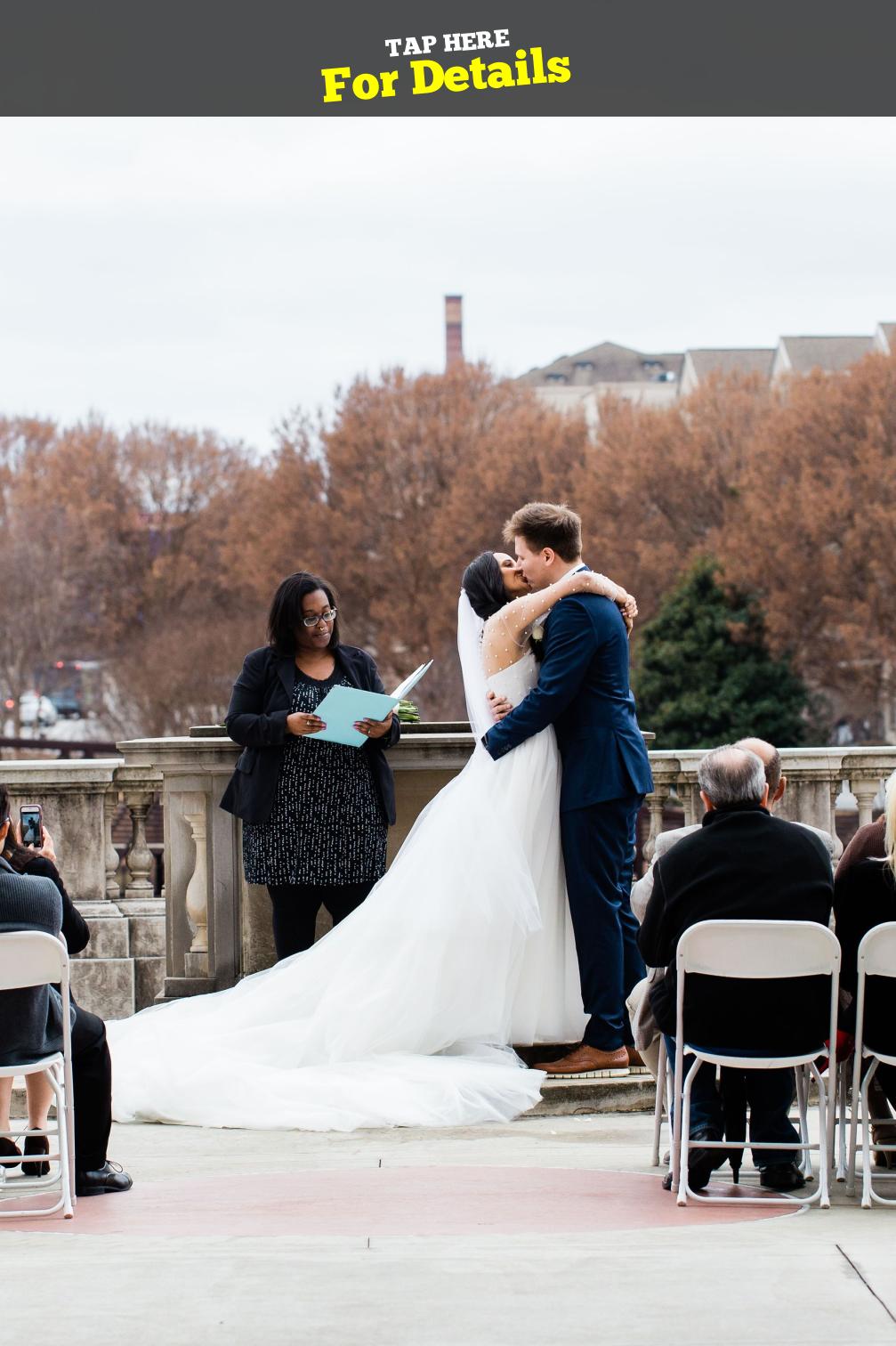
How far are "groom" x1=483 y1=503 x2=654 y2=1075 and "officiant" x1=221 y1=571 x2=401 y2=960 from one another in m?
0.76

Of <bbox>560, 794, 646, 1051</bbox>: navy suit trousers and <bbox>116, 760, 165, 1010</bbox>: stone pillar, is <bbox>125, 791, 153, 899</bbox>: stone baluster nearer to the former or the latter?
<bbox>116, 760, 165, 1010</bbox>: stone pillar

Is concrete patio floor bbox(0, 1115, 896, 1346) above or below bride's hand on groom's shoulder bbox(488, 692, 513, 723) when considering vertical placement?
below

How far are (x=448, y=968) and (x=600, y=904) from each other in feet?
2.01

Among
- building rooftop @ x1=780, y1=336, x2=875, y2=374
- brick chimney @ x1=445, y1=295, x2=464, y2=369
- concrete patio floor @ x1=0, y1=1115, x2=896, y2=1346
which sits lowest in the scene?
concrete patio floor @ x1=0, y1=1115, x2=896, y2=1346

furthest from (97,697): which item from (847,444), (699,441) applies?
(847,444)

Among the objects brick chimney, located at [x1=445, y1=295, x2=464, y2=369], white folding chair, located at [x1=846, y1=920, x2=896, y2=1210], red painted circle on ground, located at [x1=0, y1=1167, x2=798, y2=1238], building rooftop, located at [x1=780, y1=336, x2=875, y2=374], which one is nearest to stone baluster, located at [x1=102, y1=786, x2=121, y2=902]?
red painted circle on ground, located at [x1=0, y1=1167, x2=798, y2=1238]

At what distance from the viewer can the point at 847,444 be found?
41.8 metres

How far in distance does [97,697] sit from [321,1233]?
47518mm

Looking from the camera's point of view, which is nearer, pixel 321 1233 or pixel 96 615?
pixel 321 1233

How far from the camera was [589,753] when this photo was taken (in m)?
6.68

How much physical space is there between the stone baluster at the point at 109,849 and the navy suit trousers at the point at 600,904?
3.48 m

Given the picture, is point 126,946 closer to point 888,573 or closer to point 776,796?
point 776,796

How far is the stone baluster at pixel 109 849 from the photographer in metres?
9.42

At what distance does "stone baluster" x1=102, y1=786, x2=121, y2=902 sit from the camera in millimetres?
9422
